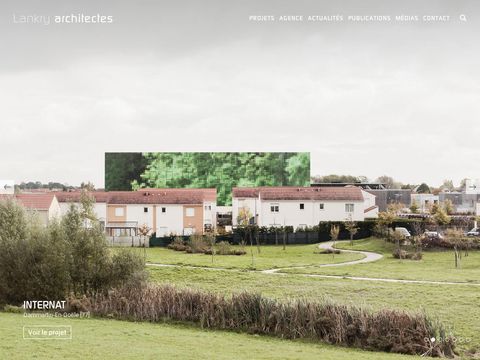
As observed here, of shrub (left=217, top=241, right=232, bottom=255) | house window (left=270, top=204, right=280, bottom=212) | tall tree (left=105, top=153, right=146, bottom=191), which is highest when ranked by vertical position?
tall tree (left=105, top=153, right=146, bottom=191)

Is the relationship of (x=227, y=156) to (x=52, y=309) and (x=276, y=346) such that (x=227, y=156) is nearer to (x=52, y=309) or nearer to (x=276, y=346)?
(x=52, y=309)

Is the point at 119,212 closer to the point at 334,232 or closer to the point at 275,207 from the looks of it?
the point at 275,207


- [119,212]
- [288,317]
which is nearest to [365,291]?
[288,317]

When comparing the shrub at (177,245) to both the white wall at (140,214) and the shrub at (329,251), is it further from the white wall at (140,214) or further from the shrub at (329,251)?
the shrub at (329,251)

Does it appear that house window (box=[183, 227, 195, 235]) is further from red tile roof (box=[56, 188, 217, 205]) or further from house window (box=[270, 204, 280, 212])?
house window (box=[270, 204, 280, 212])

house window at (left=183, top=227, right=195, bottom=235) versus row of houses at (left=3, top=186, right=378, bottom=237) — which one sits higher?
row of houses at (left=3, top=186, right=378, bottom=237)

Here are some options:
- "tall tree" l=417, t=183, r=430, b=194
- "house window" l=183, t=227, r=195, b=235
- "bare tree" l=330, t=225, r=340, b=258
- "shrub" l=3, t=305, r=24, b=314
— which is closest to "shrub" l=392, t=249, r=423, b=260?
"bare tree" l=330, t=225, r=340, b=258

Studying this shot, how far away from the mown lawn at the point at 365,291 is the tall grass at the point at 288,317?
3.01ft

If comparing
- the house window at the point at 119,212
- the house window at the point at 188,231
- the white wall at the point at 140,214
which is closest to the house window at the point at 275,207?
the house window at the point at 188,231

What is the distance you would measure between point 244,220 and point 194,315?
20358 mm

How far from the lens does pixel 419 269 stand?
86.6 feet

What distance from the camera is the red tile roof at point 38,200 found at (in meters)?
26.5

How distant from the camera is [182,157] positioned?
4100 centimetres

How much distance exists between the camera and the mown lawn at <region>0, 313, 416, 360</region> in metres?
11.2
